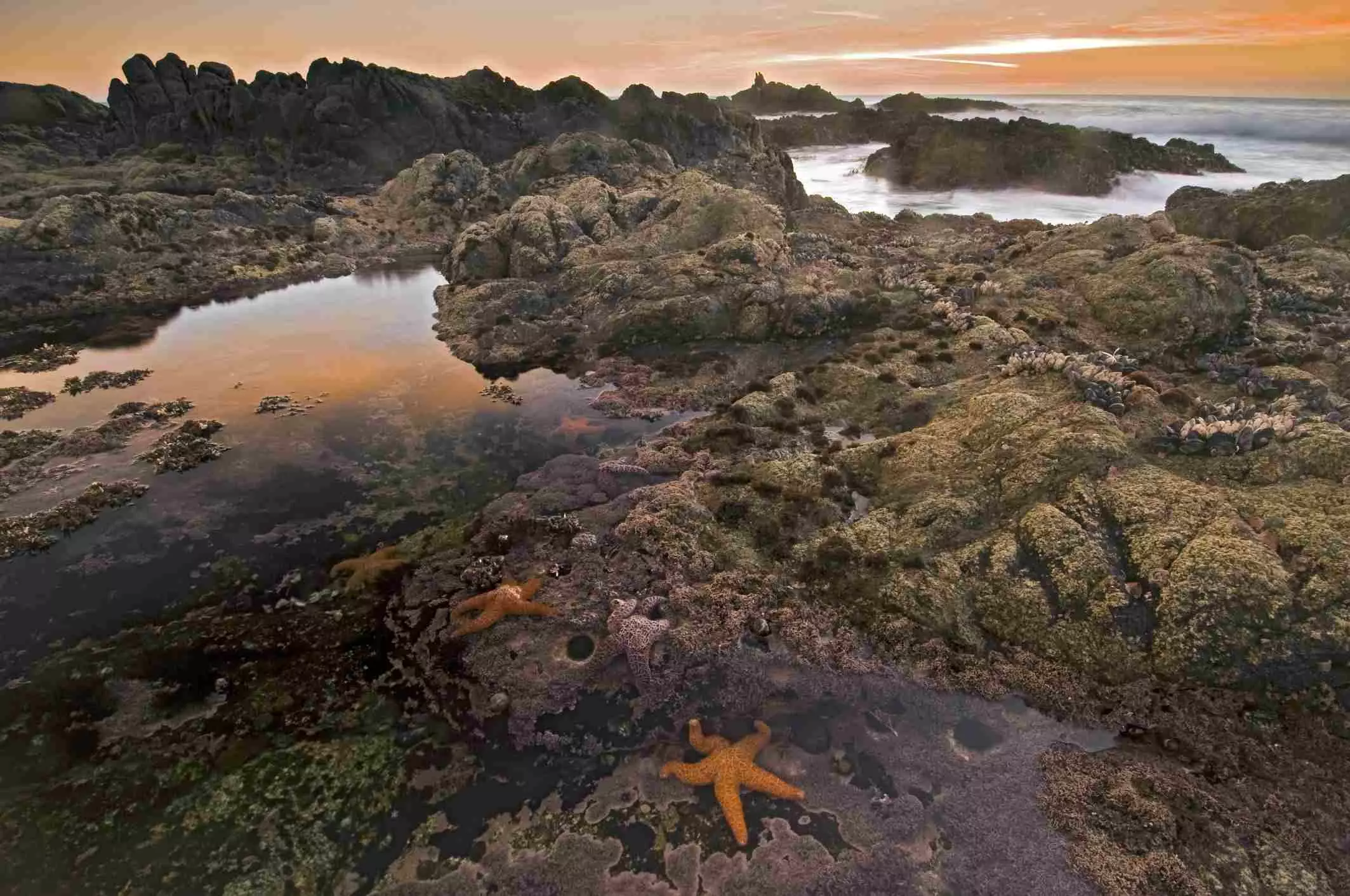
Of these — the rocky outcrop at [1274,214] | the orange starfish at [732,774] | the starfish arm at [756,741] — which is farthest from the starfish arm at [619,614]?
the rocky outcrop at [1274,214]

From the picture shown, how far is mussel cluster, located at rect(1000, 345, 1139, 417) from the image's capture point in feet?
98.0

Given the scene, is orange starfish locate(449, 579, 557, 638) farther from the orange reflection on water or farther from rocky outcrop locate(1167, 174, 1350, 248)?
rocky outcrop locate(1167, 174, 1350, 248)

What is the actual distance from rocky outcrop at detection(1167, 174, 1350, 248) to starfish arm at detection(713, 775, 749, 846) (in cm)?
7701

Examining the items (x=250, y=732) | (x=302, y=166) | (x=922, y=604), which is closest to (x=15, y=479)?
(x=250, y=732)

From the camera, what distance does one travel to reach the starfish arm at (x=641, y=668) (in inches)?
811

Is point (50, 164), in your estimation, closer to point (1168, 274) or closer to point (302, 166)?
point (302, 166)

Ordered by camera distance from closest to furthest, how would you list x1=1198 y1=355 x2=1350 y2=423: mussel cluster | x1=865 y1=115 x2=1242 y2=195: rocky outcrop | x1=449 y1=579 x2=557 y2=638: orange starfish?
1. x1=449 y1=579 x2=557 y2=638: orange starfish
2. x1=1198 y1=355 x2=1350 y2=423: mussel cluster
3. x1=865 y1=115 x2=1242 y2=195: rocky outcrop

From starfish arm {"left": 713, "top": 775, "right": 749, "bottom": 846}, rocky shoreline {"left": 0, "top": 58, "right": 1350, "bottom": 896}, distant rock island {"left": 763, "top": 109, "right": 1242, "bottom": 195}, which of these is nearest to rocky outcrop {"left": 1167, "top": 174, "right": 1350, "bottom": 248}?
rocky shoreline {"left": 0, "top": 58, "right": 1350, "bottom": 896}

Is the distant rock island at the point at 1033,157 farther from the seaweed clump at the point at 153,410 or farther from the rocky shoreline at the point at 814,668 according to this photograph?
the seaweed clump at the point at 153,410

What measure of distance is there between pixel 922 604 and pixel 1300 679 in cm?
1091

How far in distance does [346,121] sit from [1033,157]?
16184cm

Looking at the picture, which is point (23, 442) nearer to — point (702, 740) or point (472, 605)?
point (472, 605)

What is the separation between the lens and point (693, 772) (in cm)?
1753

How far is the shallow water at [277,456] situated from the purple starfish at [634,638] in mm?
12015
